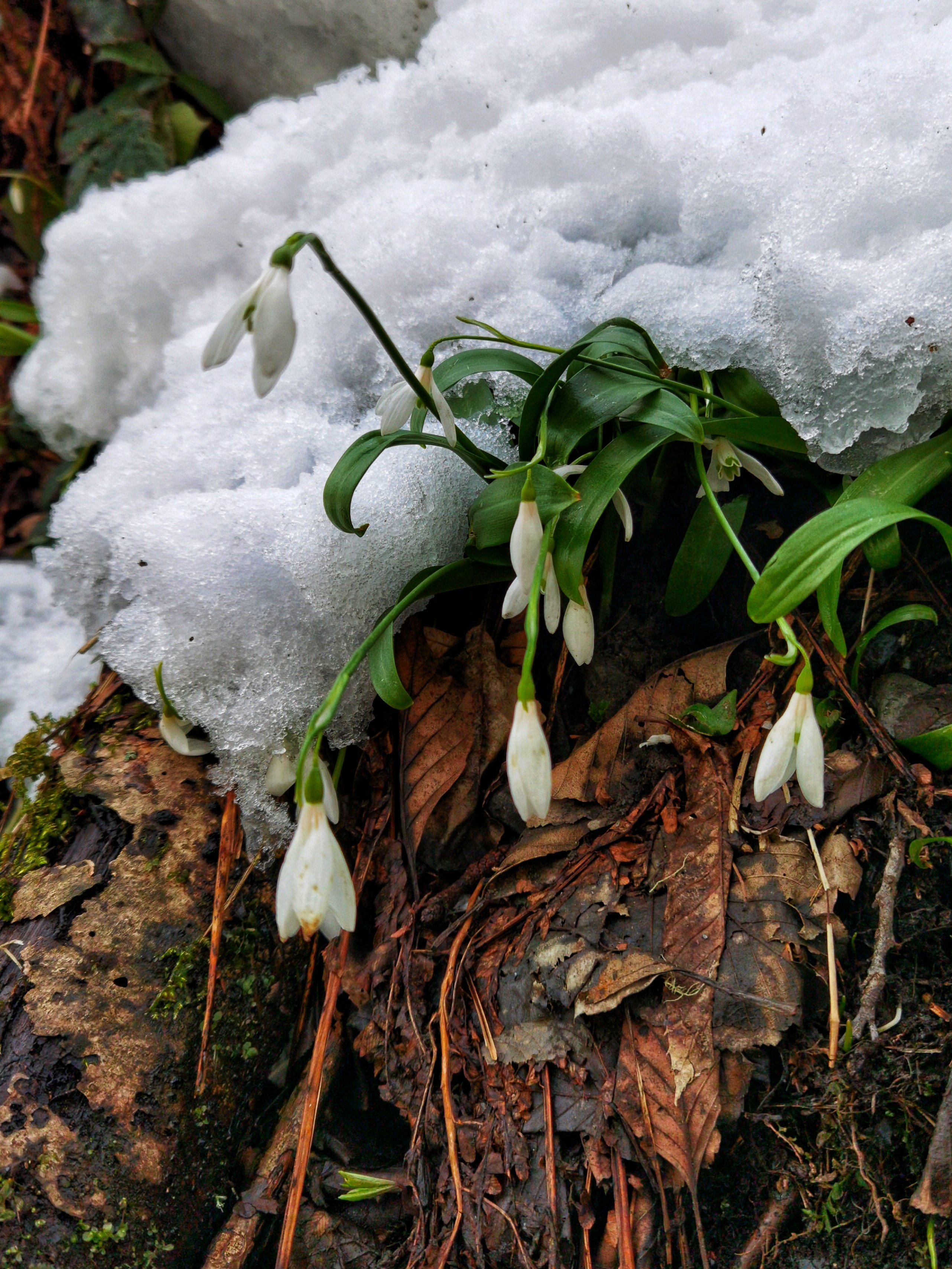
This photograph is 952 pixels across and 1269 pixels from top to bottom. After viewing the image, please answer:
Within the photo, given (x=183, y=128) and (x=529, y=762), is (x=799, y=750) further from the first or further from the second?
(x=183, y=128)

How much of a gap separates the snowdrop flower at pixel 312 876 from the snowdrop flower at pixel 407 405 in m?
0.46

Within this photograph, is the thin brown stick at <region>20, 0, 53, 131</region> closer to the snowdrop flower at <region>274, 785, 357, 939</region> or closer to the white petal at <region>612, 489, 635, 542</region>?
the white petal at <region>612, 489, 635, 542</region>

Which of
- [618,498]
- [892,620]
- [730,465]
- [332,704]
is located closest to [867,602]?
[892,620]

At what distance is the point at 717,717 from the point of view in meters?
1.06

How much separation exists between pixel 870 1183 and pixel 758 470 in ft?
2.66

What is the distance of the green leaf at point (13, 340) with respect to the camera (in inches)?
70.7

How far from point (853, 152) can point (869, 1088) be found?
3.83ft

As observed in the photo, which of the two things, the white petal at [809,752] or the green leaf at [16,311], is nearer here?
the white petal at [809,752]

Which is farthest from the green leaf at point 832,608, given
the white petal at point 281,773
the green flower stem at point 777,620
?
the white petal at point 281,773

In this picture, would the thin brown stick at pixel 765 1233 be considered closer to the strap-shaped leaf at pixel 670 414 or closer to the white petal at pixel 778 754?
the white petal at pixel 778 754

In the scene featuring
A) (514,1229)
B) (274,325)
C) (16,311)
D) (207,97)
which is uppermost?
(207,97)

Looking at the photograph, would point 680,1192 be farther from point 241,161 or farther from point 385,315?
point 241,161

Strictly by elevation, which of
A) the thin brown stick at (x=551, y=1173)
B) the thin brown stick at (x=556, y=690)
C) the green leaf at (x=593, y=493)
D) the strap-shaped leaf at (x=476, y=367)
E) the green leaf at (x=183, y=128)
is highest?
the green leaf at (x=183, y=128)

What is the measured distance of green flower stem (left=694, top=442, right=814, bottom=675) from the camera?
78 cm
